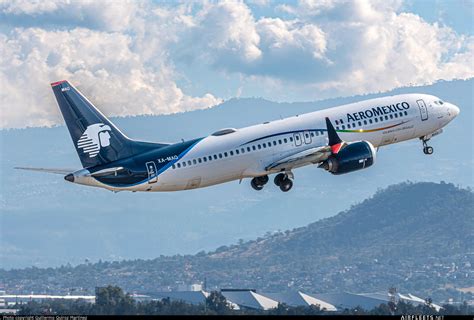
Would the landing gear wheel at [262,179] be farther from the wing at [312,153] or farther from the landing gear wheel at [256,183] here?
the wing at [312,153]

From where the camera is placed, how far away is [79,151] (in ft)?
380

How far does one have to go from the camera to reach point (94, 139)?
11581 centimetres

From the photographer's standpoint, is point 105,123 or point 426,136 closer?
point 105,123

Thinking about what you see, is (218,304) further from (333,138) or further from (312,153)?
(333,138)

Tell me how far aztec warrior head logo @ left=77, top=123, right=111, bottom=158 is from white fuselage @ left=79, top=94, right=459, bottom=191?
3.49 metres

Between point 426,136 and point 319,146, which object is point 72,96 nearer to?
point 319,146

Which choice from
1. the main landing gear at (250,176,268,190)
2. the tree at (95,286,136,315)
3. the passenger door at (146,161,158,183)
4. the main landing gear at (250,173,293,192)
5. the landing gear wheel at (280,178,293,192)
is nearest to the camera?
the passenger door at (146,161,158,183)

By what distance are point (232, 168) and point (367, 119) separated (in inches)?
625

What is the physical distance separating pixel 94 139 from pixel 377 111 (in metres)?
30.0

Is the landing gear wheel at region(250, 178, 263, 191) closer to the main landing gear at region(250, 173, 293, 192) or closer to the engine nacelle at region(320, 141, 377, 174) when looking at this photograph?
the main landing gear at region(250, 173, 293, 192)

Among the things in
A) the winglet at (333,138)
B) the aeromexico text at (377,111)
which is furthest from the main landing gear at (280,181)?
the aeromexico text at (377,111)

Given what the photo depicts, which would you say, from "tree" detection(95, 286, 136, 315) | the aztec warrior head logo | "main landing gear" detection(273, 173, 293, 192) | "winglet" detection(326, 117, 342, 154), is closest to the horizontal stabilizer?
the aztec warrior head logo

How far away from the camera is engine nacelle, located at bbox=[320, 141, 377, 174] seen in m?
121

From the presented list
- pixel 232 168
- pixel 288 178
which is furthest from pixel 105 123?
pixel 288 178
